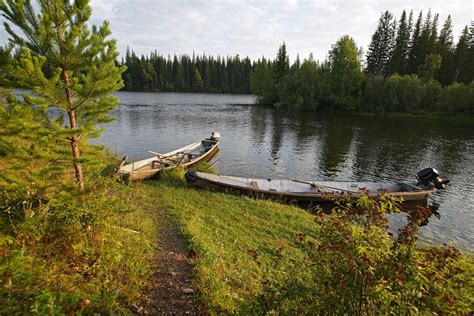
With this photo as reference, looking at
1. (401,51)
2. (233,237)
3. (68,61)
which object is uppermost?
(401,51)

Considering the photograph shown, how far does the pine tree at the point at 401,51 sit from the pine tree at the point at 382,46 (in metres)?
2.33

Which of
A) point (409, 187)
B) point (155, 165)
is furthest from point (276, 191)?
point (409, 187)

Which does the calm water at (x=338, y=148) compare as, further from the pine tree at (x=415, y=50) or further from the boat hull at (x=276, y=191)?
the pine tree at (x=415, y=50)

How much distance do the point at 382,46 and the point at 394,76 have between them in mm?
16427

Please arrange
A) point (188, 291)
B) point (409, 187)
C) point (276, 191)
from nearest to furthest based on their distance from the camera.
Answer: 1. point (188, 291)
2. point (276, 191)
3. point (409, 187)

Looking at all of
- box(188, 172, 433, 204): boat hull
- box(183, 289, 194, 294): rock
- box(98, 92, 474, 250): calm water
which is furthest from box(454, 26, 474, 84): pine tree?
box(183, 289, 194, 294): rock

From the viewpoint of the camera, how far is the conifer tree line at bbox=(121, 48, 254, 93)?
130750 millimetres

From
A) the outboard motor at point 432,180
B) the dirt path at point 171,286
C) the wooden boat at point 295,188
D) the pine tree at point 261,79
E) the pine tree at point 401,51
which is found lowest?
the wooden boat at point 295,188

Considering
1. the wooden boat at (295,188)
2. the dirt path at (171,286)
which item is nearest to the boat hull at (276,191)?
the wooden boat at (295,188)

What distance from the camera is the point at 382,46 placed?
73438 mm

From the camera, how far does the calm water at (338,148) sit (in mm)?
19766

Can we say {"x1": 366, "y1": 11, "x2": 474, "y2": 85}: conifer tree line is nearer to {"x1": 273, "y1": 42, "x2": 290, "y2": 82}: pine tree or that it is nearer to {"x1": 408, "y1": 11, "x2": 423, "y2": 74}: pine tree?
{"x1": 408, "y1": 11, "x2": 423, "y2": 74}: pine tree

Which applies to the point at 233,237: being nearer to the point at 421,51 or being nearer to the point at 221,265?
the point at 221,265

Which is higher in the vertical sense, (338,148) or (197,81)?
(197,81)
